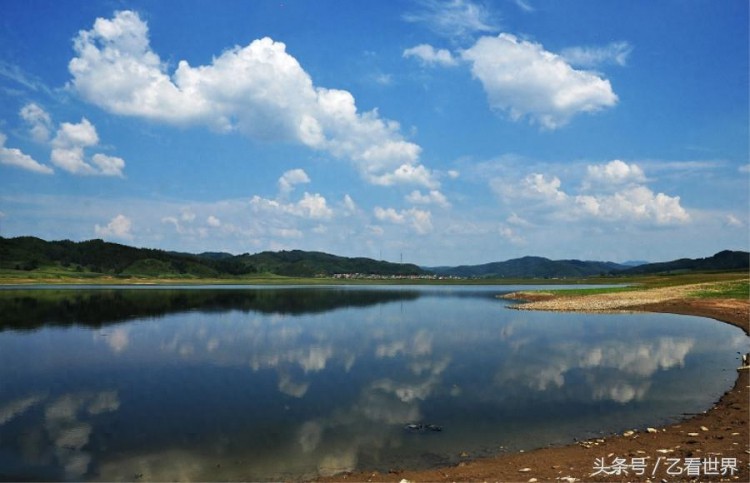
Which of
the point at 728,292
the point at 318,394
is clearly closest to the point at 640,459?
the point at 318,394

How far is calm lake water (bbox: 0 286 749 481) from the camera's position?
17.1 m

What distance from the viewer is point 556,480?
13.8 metres

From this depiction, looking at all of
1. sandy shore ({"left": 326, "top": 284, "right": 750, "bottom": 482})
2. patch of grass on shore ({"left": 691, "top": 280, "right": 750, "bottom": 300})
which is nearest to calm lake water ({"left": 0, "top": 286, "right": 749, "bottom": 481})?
sandy shore ({"left": 326, "top": 284, "right": 750, "bottom": 482})

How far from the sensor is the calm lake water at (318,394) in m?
17.1

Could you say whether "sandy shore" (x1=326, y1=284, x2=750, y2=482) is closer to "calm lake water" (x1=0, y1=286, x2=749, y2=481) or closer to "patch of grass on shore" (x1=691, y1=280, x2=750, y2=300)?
"calm lake water" (x1=0, y1=286, x2=749, y2=481)

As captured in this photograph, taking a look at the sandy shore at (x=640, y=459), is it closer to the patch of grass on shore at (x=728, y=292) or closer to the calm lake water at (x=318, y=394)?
the calm lake water at (x=318, y=394)

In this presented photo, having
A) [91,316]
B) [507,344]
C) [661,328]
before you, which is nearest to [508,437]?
[507,344]

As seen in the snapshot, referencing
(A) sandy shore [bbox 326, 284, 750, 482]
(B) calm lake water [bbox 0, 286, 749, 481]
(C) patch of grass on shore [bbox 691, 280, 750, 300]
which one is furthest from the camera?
(C) patch of grass on shore [bbox 691, 280, 750, 300]

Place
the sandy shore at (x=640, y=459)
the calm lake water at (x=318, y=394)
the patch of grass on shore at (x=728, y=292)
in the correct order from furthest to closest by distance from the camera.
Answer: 1. the patch of grass on shore at (x=728, y=292)
2. the calm lake water at (x=318, y=394)
3. the sandy shore at (x=640, y=459)

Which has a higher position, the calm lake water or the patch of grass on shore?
the patch of grass on shore

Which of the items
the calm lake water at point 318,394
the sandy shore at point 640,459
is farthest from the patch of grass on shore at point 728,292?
the sandy shore at point 640,459

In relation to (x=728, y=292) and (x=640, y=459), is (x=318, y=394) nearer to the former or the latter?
(x=640, y=459)

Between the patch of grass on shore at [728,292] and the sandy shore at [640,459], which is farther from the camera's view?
the patch of grass on shore at [728,292]

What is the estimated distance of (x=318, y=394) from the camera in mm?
25734
